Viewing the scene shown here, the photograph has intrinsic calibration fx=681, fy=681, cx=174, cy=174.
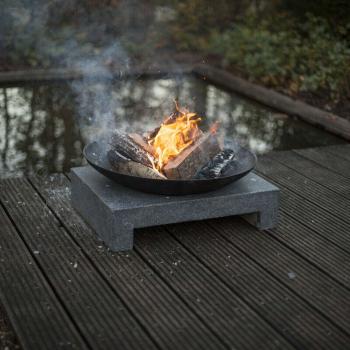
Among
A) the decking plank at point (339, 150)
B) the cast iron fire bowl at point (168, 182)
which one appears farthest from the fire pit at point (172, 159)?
the decking plank at point (339, 150)

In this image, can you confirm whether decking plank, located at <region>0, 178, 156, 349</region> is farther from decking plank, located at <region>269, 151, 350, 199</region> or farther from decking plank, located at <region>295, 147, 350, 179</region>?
decking plank, located at <region>295, 147, 350, 179</region>

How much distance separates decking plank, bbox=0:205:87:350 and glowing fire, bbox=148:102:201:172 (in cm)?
89

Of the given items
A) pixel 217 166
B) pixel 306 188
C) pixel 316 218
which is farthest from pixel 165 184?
pixel 306 188

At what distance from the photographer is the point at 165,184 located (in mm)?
3514

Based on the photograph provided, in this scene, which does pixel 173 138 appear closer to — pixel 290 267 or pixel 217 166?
pixel 217 166

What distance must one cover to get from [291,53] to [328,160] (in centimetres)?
285

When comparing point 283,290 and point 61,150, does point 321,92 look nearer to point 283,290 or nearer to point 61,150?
point 61,150

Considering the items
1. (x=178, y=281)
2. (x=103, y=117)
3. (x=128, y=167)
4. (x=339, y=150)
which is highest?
(x=128, y=167)

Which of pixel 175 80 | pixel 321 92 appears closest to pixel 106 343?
pixel 321 92

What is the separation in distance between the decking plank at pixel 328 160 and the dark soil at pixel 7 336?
9.11ft

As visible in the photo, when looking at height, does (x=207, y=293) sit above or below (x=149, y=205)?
below

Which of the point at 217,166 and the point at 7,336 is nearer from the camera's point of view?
the point at 7,336

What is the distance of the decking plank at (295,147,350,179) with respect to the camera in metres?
4.98

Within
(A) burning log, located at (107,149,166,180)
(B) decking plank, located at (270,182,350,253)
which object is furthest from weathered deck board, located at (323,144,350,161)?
(A) burning log, located at (107,149,166,180)
